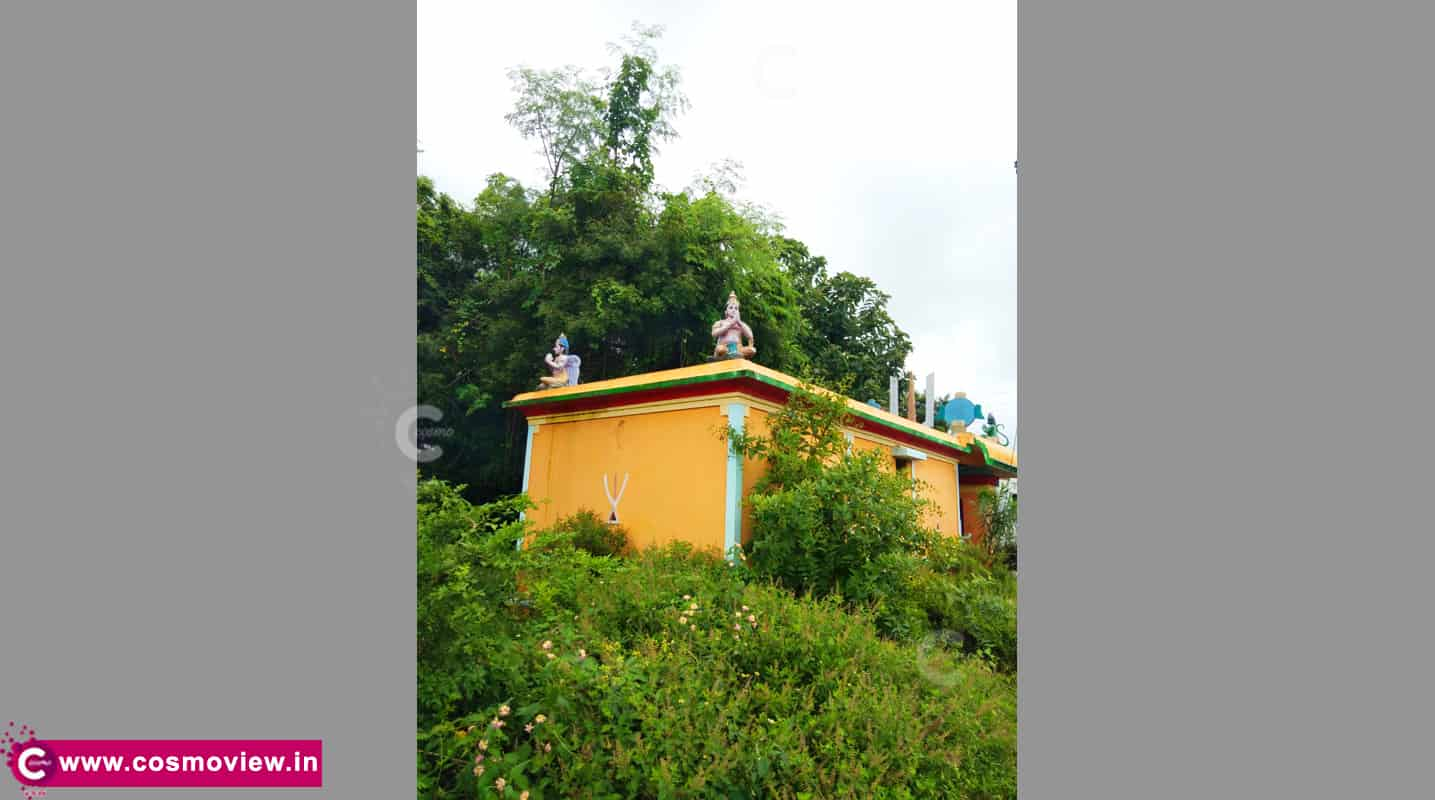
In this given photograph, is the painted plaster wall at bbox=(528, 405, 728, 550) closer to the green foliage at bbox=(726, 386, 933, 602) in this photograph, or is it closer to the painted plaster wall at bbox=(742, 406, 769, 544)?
the painted plaster wall at bbox=(742, 406, 769, 544)

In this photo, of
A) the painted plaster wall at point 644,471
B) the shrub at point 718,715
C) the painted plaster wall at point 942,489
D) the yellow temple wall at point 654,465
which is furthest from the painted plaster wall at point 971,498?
the shrub at point 718,715

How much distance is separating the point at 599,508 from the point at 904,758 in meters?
3.75

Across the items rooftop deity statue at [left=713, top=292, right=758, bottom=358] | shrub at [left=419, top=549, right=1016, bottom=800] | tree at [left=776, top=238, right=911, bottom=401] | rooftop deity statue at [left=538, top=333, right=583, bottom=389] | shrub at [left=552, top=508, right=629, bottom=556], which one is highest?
tree at [left=776, top=238, right=911, bottom=401]

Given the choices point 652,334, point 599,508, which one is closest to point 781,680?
point 599,508

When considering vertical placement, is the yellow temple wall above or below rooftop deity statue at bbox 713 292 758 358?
below

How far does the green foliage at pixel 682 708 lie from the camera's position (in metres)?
2.07

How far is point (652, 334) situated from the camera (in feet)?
27.9

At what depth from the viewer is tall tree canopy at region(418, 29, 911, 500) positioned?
205 inches
